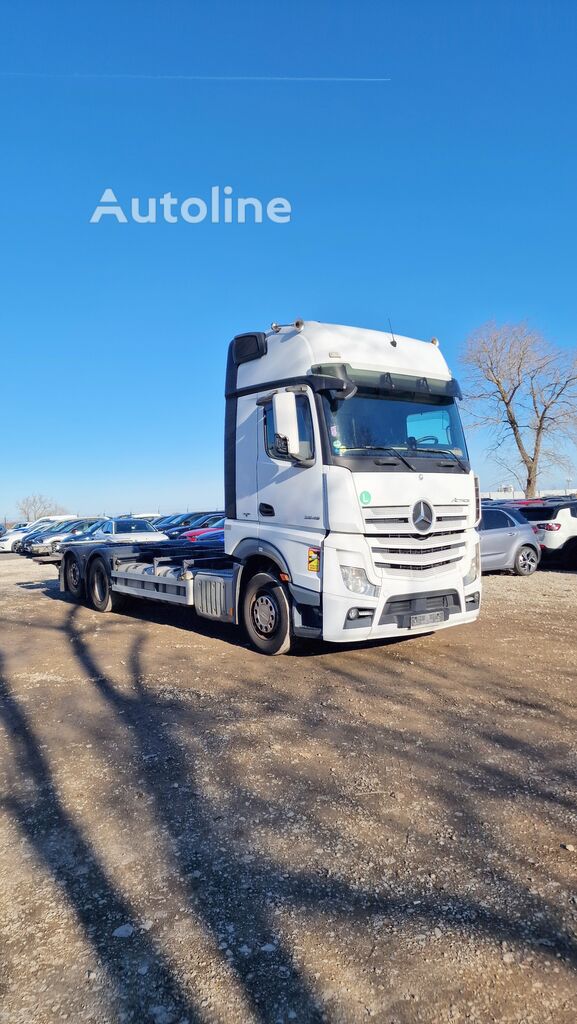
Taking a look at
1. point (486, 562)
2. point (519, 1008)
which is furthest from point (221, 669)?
point (486, 562)

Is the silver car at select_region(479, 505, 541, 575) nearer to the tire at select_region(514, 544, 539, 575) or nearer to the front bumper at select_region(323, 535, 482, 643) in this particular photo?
the tire at select_region(514, 544, 539, 575)

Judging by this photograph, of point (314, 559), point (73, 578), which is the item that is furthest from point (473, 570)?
point (73, 578)

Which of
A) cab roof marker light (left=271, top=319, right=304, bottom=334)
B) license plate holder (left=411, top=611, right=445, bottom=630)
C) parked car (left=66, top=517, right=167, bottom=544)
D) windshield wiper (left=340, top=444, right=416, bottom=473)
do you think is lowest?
license plate holder (left=411, top=611, right=445, bottom=630)

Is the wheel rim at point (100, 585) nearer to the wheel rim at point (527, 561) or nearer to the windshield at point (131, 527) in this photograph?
the wheel rim at point (527, 561)

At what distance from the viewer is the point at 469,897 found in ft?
9.04

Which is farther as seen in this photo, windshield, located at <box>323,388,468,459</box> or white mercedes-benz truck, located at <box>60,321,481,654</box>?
windshield, located at <box>323,388,468,459</box>

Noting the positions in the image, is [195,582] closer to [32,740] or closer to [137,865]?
[32,740]

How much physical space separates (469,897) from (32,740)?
3330 mm

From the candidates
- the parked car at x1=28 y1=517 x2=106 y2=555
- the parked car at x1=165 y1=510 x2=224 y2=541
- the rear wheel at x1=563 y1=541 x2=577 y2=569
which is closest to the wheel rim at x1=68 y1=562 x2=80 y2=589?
the rear wheel at x1=563 y1=541 x2=577 y2=569

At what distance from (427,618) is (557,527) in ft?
32.0

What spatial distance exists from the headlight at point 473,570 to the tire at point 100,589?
19.5 ft

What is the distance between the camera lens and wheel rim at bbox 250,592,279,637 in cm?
721

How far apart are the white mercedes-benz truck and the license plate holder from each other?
0.7 inches

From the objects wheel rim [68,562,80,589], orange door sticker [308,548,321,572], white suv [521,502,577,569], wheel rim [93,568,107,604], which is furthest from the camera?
white suv [521,502,577,569]
